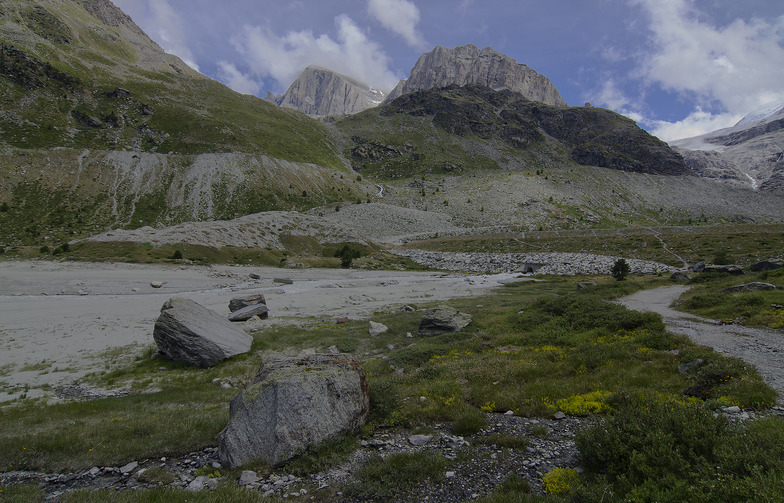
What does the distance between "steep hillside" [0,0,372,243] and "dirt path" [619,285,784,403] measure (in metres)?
99.3

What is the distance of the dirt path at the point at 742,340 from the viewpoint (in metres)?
9.98

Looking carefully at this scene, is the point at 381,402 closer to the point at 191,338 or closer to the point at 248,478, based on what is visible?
the point at 248,478

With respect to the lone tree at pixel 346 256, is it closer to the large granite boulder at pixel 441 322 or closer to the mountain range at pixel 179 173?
the mountain range at pixel 179 173

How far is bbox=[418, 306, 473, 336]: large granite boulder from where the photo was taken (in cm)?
2197

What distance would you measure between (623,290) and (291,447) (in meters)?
35.5

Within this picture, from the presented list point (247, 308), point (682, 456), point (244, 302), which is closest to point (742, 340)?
point (682, 456)

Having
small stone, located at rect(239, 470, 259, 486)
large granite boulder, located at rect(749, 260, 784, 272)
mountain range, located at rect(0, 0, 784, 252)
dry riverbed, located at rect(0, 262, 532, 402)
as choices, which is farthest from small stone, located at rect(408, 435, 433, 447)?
mountain range, located at rect(0, 0, 784, 252)

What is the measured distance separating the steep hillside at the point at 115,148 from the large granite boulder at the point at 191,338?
2956 inches

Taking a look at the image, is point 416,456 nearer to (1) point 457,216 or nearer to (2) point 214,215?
(2) point 214,215

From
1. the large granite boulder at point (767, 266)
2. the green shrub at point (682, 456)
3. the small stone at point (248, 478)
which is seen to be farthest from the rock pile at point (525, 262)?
the small stone at point (248, 478)

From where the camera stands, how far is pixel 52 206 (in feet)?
258

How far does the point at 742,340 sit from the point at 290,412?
735 inches

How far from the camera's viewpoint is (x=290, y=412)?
8.30 metres

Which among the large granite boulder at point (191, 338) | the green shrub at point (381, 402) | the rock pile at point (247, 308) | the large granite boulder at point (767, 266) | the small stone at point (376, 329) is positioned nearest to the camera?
the green shrub at point (381, 402)
